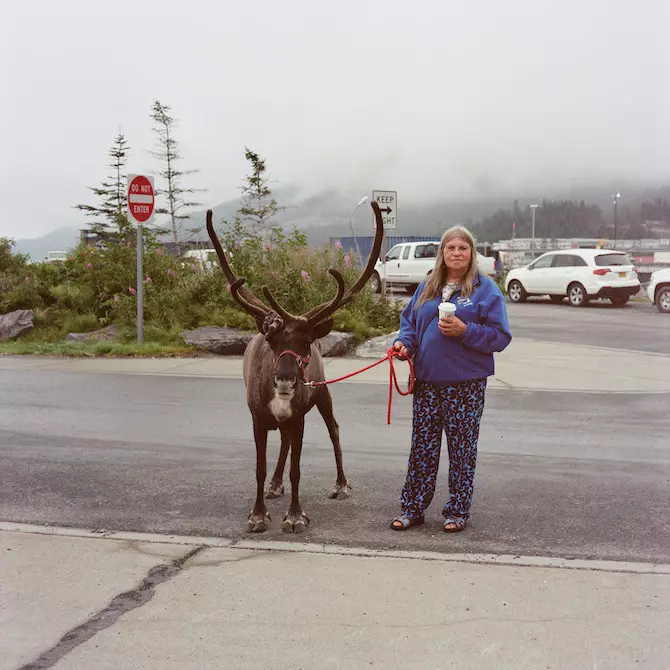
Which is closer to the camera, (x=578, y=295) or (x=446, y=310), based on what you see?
(x=446, y=310)

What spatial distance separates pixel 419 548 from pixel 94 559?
195 cm

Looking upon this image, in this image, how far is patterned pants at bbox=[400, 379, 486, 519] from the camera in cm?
519

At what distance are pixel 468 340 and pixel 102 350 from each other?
38.0ft

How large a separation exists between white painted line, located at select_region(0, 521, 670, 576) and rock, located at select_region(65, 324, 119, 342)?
40.5ft

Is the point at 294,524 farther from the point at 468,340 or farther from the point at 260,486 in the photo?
the point at 468,340

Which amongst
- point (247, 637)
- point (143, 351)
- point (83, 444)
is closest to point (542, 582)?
point (247, 637)

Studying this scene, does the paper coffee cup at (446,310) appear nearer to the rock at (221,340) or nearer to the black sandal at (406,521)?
the black sandal at (406,521)

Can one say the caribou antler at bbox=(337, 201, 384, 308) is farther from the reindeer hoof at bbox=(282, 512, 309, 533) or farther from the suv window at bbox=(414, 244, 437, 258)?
the suv window at bbox=(414, 244, 437, 258)

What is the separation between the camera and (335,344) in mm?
14281

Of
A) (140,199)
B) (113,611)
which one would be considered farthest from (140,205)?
(113,611)

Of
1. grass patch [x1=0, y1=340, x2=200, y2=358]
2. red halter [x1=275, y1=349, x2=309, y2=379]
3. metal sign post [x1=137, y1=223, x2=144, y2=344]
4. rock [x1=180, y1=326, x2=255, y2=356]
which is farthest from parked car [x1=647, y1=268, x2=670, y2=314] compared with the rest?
red halter [x1=275, y1=349, x2=309, y2=379]

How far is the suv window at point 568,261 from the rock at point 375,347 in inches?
481

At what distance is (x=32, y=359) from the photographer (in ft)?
48.9

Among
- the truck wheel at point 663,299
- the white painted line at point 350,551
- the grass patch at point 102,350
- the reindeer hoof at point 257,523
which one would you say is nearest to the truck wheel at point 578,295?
the truck wheel at point 663,299
